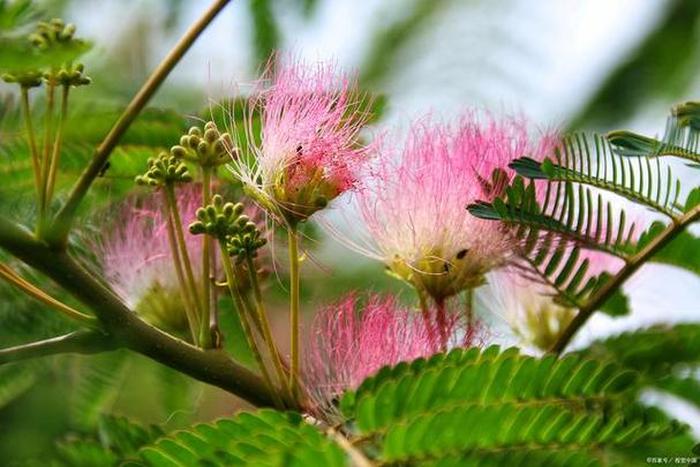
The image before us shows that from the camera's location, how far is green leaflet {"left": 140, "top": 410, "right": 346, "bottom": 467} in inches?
44.2

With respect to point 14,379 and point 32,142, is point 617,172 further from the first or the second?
point 14,379

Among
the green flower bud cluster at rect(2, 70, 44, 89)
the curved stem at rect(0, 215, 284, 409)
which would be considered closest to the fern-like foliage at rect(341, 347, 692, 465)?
the curved stem at rect(0, 215, 284, 409)

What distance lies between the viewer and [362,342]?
5.18ft

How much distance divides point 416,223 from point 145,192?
0.51 meters

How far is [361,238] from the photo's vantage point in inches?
70.8

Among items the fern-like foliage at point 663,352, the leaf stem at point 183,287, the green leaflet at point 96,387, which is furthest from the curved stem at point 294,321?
the green leaflet at point 96,387

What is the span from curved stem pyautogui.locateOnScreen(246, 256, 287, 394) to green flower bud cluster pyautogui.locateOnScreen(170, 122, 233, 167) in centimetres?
17

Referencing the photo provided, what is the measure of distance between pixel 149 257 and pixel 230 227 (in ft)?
1.55

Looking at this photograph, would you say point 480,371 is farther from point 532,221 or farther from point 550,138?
point 550,138

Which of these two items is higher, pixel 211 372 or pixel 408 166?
pixel 408 166

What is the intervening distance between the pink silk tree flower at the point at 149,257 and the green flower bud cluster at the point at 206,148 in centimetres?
22

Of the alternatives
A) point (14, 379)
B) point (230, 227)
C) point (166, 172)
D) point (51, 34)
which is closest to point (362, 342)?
point (230, 227)

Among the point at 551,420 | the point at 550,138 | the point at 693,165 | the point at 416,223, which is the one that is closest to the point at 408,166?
the point at 416,223

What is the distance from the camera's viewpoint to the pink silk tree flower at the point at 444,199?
5.45 feet
